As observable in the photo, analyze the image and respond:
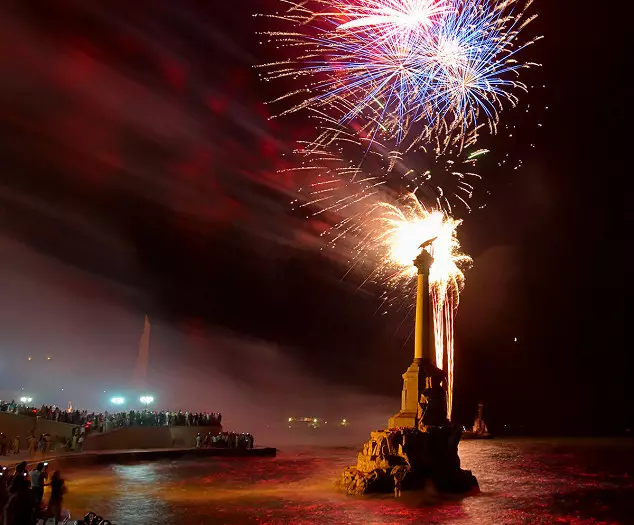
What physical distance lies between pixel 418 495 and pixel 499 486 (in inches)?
214

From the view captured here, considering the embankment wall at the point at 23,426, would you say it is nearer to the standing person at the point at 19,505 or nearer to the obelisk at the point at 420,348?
the obelisk at the point at 420,348

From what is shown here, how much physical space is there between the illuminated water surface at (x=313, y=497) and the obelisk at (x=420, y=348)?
442cm

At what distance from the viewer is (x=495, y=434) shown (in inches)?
2559

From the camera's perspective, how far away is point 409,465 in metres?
22.0

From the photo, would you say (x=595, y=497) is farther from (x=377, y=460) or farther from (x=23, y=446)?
(x=23, y=446)

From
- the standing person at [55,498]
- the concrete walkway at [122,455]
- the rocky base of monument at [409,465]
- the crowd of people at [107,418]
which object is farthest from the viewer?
the crowd of people at [107,418]

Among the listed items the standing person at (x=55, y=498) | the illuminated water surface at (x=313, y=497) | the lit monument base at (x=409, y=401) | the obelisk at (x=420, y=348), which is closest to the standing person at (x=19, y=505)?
the standing person at (x=55, y=498)

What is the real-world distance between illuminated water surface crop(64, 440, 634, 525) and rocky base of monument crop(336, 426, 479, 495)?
851 mm

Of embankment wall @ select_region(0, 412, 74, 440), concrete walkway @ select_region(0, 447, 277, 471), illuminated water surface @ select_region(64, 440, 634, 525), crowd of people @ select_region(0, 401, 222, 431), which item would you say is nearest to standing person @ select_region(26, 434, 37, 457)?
concrete walkway @ select_region(0, 447, 277, 471)

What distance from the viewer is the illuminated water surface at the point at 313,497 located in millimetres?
16812

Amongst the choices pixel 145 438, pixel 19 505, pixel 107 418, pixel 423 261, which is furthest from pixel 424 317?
pixel 107 418

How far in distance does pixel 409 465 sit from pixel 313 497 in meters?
4.14

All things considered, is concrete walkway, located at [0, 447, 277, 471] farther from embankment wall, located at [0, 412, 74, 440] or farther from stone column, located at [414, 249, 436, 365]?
stone column, located at [414, 249, 436, 365]

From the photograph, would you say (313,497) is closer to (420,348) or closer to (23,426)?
(420,348)
